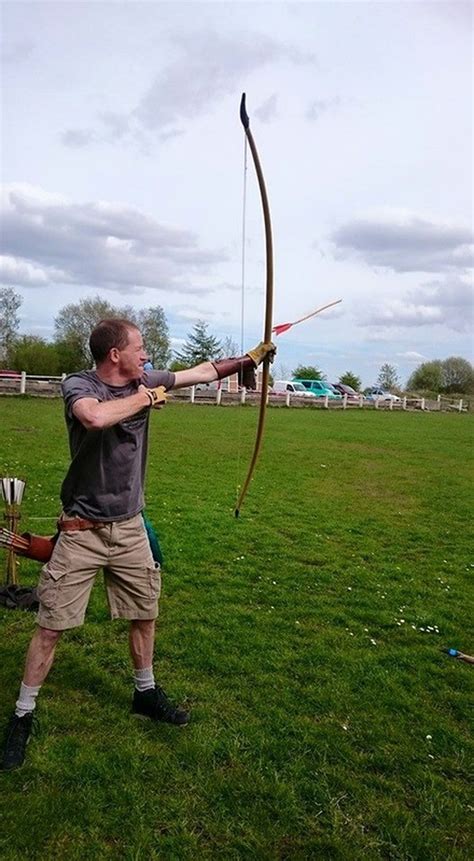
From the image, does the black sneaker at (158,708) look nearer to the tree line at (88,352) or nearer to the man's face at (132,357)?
the man's face at (132,357)

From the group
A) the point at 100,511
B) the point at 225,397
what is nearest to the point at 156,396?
the point at 100,511

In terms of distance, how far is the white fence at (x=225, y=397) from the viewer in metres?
27.0

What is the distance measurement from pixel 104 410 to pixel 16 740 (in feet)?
5.47

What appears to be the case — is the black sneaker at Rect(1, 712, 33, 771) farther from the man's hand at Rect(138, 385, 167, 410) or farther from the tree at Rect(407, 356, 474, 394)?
the tree at Rect(407, 356, 474, 394)

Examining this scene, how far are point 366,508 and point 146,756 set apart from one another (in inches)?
276

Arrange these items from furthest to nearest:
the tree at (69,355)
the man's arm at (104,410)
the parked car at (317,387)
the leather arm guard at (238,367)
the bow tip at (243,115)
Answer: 1. the tree at (69,355)
2. the parked car at (317,387)
3. the bow tip at (243,115)
4. the leather arm guard at (238,367)
5. the man's arm at (104,410)

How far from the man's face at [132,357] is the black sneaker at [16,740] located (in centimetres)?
177

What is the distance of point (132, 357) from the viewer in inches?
126

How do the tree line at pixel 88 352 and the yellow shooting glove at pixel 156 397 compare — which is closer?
the yellow shooting glove at pixel 156 397

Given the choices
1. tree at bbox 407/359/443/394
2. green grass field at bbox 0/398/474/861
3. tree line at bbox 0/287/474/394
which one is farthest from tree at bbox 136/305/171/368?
green grass field at bbox 0/398/474/861

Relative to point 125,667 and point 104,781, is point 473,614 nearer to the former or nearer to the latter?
point 125,667

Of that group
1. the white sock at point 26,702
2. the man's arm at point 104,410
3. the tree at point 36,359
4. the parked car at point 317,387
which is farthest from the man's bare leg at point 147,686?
the tree at point 36,359

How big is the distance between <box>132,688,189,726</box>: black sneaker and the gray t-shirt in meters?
1.04

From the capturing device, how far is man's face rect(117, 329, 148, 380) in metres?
3.18
